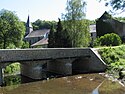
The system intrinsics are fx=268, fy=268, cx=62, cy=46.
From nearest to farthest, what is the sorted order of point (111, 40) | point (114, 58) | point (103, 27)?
point (114, 58)
point (111, 40)
point (103, 27)

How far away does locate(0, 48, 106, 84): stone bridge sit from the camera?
27744 millimetres

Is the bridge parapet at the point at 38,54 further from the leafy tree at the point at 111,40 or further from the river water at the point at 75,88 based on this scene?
the leafy tree at the point at 111,40

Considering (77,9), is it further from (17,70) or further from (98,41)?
(17,70)

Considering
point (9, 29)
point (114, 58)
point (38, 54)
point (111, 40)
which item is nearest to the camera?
point (38, 54)

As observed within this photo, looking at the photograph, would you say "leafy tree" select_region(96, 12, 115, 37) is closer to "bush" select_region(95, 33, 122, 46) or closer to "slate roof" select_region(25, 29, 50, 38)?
"bush" select_region(95, 33, 122, 46)

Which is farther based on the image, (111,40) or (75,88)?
(111,40)

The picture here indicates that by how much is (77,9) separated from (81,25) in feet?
9.96

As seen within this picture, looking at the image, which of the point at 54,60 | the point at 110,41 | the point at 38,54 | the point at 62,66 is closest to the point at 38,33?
the point at 110,41

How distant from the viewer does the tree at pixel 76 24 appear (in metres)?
→ 45.9

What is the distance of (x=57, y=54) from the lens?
31828 mm

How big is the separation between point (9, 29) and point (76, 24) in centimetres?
1141

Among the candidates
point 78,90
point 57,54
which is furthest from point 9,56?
point 78,90

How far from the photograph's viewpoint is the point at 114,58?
1389 inches

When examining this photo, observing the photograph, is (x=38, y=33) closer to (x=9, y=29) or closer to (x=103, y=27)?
(x=103, y=27)
